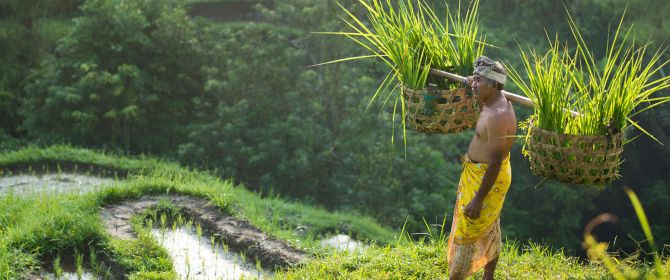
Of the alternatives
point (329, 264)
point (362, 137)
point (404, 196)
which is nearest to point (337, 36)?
point (362, 137)

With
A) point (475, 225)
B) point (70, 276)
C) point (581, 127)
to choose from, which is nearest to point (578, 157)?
point (581, 127)

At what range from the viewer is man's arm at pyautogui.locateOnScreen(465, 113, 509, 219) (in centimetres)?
418

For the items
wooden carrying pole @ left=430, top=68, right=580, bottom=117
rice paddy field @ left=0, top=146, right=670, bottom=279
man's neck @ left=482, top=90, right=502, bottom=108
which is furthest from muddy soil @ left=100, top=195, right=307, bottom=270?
man's neck @ left=482, top=90, right=502, bottom=108

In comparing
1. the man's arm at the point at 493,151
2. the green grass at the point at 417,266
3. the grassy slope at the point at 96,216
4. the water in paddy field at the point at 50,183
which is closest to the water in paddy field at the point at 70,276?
the grassy slope at the point at 96,216

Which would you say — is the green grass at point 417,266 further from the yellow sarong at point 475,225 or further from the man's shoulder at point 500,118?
the man's shoulder at point 500,118

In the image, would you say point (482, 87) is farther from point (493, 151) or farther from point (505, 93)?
point (493, 151)

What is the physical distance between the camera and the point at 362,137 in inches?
525

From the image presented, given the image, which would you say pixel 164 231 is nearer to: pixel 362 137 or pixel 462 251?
pixel 462 251

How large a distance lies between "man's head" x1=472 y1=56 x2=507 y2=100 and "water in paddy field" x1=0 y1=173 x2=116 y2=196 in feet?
19.4

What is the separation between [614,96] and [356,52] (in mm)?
10742

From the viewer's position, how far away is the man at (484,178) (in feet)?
13.8

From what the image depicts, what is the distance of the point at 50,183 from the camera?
959 cm

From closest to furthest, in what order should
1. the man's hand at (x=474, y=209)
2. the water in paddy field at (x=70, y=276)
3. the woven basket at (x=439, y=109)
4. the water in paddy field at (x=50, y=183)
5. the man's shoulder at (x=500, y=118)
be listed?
the man's shoulder at (x=500, y=118)
the man's hand at (x=474, y=209)
the woven basket at (x=439, y=109)
the water in paddy field at (x=70, y=276)
the water in paddy field at (x=50, y=183)

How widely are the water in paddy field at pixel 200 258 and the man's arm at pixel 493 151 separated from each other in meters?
2.26
